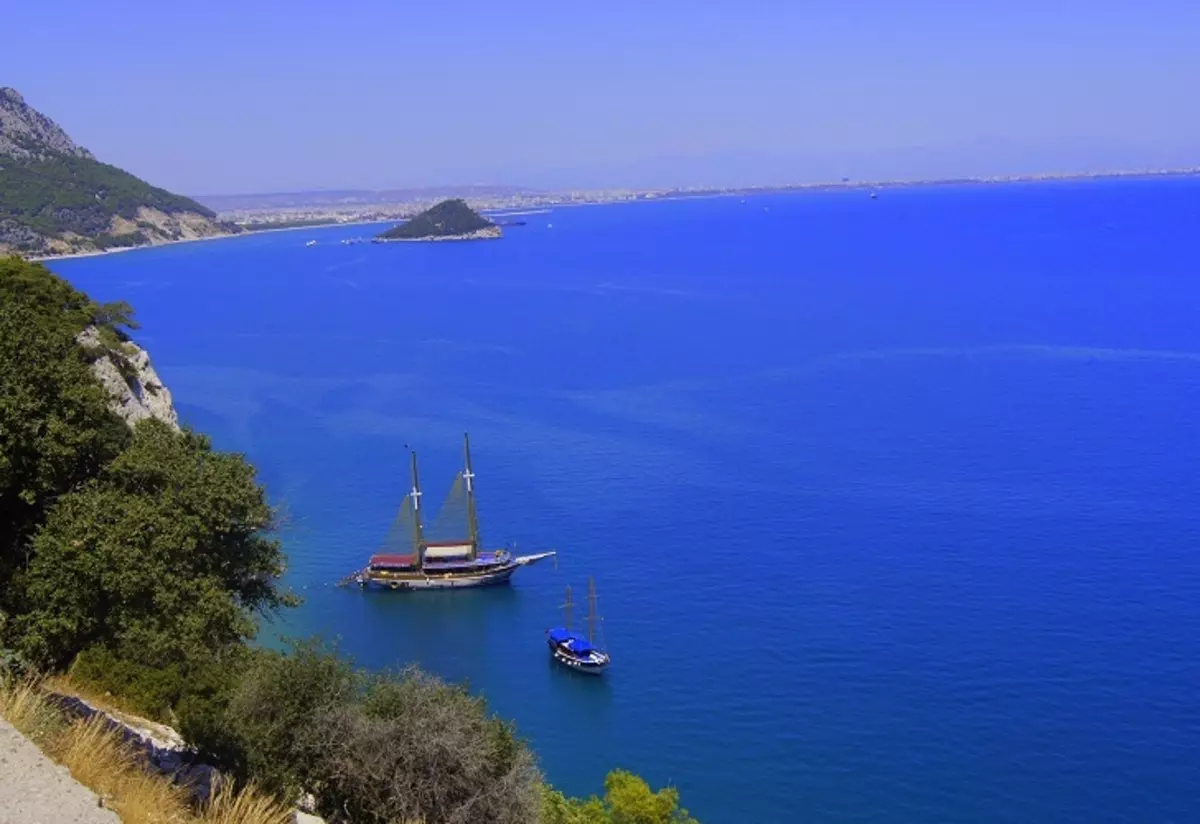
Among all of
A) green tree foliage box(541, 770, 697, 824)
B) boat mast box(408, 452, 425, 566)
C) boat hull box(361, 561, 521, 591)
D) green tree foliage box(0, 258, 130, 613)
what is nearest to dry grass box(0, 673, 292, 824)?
green tree foliage box(0, 258, 130, 613)

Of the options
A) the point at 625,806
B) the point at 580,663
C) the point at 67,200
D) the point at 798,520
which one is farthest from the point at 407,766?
the point at 67,200

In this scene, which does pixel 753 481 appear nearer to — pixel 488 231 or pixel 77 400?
pixel 77 400

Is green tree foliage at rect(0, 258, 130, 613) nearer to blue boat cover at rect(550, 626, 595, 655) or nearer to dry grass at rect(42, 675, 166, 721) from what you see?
dry grass at rect(42, 675, 166, 721)

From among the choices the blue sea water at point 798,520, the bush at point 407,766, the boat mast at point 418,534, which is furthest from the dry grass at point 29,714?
the boat mast at point 418,534

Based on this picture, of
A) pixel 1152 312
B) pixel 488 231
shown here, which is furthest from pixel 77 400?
pixel 488 231

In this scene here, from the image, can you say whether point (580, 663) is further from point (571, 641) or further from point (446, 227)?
point (446, 227)
